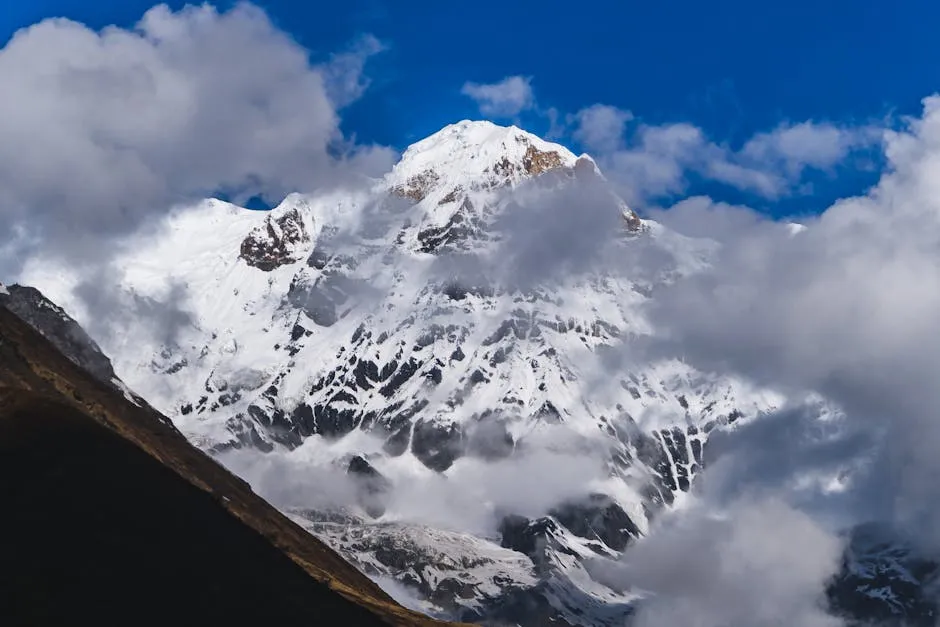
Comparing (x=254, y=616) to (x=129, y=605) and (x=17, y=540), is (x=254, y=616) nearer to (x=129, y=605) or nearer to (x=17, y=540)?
(x=129, y=605)

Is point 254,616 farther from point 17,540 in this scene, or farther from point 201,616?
point 17,540

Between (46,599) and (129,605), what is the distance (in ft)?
36.4

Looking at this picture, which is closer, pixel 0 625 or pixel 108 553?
pixel 0 625

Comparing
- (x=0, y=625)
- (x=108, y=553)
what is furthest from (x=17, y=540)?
(x=0, y=625)

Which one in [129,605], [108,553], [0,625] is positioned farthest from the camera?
[108,553]

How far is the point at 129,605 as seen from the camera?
184m

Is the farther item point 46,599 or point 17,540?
point 17,540

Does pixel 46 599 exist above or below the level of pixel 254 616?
below

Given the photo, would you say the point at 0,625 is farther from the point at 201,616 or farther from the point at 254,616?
the point at 254,616

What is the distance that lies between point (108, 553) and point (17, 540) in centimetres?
1271

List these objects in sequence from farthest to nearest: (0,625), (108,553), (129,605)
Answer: (108,553) < (129,605) < (0,625)

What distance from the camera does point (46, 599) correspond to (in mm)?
178375

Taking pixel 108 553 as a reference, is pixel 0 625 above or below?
below

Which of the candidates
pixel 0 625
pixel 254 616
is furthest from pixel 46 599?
pixel 254 616
